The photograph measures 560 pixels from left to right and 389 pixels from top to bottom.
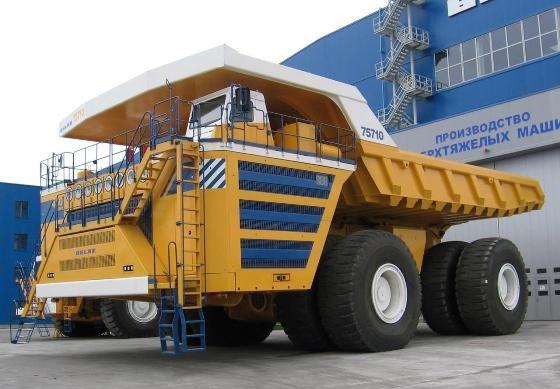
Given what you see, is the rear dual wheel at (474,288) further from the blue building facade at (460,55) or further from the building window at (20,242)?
the building window at (20,242)

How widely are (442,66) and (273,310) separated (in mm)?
21099

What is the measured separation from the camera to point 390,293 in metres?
9.55

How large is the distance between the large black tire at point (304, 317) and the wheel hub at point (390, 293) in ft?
2.58

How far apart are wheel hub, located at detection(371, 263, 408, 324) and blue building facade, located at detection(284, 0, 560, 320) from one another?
26.7ft

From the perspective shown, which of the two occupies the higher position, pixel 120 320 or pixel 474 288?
pixel 474 288

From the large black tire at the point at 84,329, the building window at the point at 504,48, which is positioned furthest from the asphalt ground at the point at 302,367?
the building window at the point at 504,48

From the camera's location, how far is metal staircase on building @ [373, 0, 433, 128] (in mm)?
28406

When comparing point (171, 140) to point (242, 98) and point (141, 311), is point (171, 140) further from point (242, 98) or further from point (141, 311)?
point (141, 311)

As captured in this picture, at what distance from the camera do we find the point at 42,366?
8.80m

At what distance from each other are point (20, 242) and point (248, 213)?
3116cm

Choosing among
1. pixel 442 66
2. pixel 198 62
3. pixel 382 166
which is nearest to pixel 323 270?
pixel 382 166

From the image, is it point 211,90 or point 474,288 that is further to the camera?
point 474,288

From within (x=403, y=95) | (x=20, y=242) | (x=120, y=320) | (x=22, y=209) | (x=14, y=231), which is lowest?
(x=120, y=320)

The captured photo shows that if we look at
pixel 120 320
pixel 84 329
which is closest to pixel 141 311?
pixel 120 320
